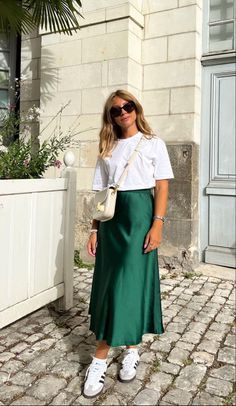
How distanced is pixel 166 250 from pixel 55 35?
3.37 m

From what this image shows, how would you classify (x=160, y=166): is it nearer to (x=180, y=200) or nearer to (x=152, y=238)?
(x=152, y=238)

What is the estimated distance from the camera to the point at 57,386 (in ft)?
7.98

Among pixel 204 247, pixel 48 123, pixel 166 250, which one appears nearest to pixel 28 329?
pixel 166 250

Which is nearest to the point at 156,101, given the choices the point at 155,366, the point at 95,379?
the point at 155,366

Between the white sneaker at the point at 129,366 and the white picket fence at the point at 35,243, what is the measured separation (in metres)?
0.98

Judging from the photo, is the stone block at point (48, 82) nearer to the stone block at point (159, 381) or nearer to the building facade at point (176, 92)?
the building facade at point (176, 92)

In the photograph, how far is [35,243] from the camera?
3219 millimetres

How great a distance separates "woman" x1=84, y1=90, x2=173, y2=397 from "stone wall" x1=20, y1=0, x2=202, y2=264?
8.50ft

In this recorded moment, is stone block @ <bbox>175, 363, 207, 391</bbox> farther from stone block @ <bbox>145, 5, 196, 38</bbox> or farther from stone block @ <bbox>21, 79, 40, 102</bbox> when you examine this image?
stone block @ <bbox>21, 79, 40, 102</bbox>

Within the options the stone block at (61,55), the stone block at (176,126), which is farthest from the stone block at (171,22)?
the stone block at (176,126)

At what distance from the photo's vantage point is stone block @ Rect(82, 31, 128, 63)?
5020mm

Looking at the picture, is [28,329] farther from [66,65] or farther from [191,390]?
[66,65]

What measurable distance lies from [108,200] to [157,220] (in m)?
0.32

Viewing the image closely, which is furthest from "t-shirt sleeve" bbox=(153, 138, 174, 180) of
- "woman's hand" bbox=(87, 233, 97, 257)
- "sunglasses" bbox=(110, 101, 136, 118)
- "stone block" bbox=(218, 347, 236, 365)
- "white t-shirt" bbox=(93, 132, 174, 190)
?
"stone block" bbox=(218, 347, 236, 365)
